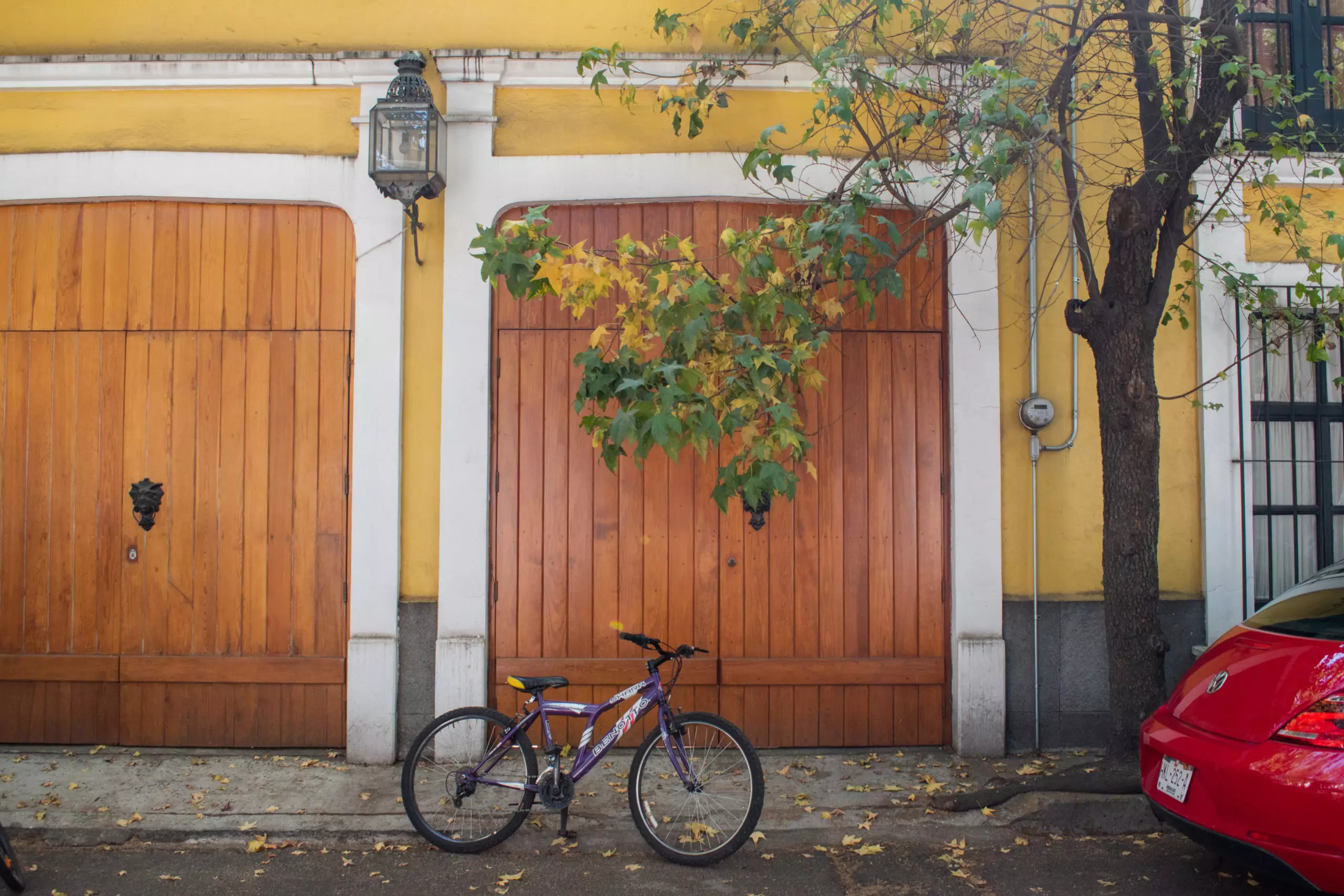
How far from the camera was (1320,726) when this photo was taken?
313 cm

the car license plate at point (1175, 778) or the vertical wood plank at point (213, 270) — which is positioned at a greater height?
the vertical wood plank at point (213, 270)

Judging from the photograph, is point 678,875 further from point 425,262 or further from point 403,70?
point 403,70

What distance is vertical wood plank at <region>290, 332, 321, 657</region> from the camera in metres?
5.51

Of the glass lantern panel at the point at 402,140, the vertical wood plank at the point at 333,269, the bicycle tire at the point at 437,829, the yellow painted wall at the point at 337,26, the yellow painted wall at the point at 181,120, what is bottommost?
the bicycle tire at the point at 437,829

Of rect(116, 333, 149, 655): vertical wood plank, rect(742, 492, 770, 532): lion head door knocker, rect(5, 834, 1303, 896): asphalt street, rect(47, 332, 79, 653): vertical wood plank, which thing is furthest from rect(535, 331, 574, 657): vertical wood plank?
rect(47, 332, 79, 653): vertical wood plank

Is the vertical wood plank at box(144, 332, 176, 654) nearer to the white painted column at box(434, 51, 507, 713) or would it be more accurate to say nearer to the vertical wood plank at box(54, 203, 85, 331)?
the vertical wood plank at box(54, 203, 85, 331)

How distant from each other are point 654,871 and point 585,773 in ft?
1.76

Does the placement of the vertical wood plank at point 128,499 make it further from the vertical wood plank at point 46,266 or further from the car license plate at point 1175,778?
the car license plate at point 1175,778

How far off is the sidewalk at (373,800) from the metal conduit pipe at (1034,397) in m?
0.49

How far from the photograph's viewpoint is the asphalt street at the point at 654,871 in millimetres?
3844

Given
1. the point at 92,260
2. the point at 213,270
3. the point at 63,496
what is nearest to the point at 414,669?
the point at 63,496

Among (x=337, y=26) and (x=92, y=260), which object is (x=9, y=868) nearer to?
(x=92, y=260)

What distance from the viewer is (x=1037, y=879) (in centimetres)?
394

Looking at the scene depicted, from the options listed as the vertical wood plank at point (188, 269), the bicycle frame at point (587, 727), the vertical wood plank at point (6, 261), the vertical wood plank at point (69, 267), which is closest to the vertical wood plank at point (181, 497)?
the vertical wood plank at point (188, 269)
